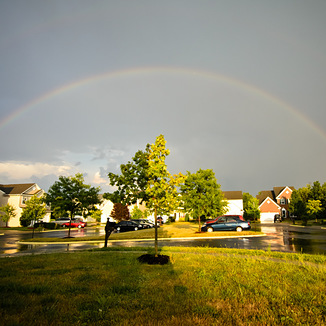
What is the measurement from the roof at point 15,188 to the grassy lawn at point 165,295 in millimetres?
49399

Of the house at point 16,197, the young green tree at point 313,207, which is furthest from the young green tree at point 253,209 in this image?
the house at point 16,197

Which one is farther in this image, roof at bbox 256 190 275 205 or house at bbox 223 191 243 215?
roof at bbox 256 190 275 205

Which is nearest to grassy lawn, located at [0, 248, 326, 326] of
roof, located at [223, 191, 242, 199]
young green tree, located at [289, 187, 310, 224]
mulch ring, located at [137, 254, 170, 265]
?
mulch ring, located at [137, 254, 170, 265]

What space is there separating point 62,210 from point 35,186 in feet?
115

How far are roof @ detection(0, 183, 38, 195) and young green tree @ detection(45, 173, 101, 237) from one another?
31.4 metres

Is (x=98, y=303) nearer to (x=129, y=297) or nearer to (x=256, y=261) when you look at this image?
(x=129, y=297)

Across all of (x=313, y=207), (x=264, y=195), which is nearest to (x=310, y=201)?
(x=313, y=207)

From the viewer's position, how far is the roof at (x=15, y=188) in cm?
5000

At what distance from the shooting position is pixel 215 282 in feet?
19.6

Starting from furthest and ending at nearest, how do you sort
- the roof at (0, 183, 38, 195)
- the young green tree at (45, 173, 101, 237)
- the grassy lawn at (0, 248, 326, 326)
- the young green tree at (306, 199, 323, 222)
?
the roof at (0, 183, 38, 195) → the young green tree at (306, 199, 323, 222) → the young green tree at (45, 173, 101, 237) → the grassy lawn at (0, 248, 326, 326)

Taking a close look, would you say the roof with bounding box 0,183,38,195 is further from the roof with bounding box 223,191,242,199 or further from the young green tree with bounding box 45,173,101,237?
the roof with bounding box 223,191,242,199

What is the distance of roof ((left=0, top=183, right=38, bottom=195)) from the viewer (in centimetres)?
5000

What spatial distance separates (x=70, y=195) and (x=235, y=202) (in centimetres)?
5784

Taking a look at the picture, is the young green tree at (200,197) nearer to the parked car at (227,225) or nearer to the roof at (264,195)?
the parked car at (227,225)
